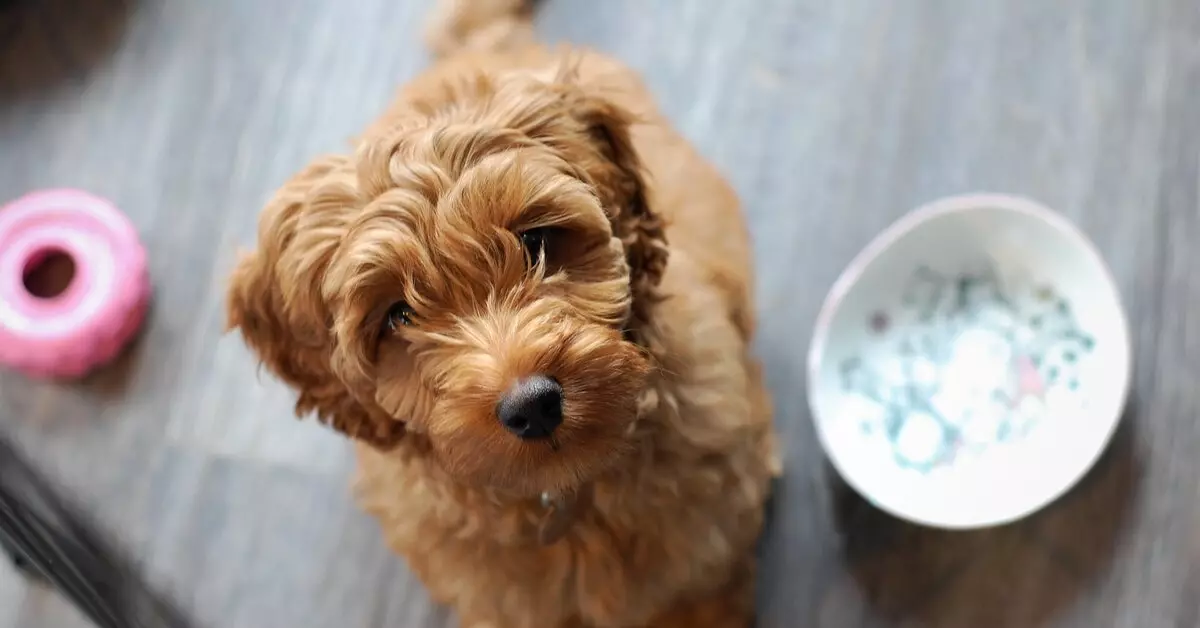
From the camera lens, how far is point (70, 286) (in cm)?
247

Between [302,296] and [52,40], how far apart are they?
1.91m

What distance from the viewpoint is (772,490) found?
7.21 ft

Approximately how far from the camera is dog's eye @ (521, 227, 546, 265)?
4.51ft

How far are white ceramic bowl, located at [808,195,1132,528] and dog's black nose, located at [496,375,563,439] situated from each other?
0.98 meters

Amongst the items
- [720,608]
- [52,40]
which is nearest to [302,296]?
[720,608]

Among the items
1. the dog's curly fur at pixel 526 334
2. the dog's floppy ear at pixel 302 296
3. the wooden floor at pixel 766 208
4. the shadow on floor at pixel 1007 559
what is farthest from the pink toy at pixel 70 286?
the shadow on floor at pixel 1007 559

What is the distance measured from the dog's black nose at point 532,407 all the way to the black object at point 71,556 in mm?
1079

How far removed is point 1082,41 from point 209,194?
85.2 inches

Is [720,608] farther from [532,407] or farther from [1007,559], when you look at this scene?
[532,407]

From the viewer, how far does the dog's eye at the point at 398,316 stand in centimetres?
140

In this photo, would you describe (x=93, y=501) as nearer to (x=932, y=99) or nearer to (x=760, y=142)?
(x=760, y=142)

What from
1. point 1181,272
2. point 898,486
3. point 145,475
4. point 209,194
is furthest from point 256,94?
point 1181,272

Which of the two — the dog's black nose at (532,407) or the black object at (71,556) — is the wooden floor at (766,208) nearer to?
the black object at (71,556)

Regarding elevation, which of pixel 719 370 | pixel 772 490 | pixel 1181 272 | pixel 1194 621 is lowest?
pixel 1194 621
